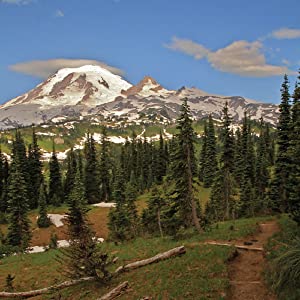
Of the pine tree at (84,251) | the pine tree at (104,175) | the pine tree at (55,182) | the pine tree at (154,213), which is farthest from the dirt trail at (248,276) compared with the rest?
the pine tree at (55,182)

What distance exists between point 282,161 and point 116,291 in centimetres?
2715

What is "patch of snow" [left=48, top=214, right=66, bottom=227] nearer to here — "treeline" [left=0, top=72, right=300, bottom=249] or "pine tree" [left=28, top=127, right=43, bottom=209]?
"treeline" [left=0, top=72, right=300, bottom=249]

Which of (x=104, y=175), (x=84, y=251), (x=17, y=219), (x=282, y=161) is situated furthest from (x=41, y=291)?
(x=104, y=175)

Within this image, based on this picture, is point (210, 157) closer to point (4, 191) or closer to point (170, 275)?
point (4, 191)

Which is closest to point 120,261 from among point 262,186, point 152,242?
point 152,242

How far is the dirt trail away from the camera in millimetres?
16750

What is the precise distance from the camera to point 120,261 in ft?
86.7

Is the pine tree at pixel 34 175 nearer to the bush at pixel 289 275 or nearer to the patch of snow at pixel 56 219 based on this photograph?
the patch of snow at pixel 56 219

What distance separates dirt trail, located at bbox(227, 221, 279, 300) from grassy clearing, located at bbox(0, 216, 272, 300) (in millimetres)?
541

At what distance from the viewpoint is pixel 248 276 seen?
1922 cm

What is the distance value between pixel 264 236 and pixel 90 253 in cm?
1463

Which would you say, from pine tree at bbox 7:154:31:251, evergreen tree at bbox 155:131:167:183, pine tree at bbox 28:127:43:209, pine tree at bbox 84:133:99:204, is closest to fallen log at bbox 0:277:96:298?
pine tree at bbox 7:154:31:251

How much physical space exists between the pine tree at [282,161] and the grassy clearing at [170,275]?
420 inches

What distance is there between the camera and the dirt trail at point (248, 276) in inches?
659
